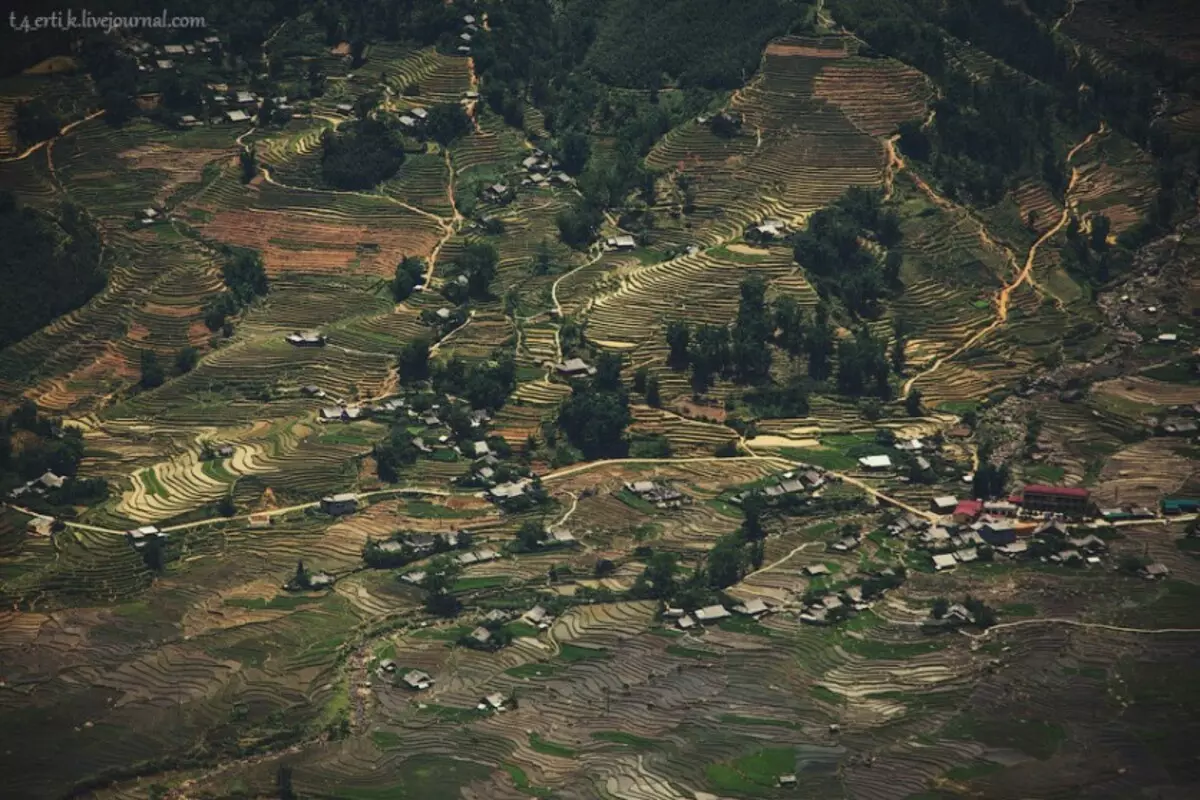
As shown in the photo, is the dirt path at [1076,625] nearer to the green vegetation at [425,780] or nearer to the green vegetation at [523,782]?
the green vegetation at [523,782]

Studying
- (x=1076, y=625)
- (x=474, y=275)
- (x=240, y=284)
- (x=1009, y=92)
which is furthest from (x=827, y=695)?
(x=1009, y=92)

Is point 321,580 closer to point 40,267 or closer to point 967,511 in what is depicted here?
point 967,511

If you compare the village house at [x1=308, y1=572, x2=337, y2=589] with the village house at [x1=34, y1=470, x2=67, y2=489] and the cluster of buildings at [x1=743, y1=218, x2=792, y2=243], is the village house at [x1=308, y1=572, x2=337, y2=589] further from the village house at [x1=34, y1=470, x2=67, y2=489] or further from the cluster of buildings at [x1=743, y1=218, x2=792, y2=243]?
the cluster of buildings at [x1=743, y1=218, x2=792, y2=243]

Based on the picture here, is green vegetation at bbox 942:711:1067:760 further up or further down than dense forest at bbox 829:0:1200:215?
further down

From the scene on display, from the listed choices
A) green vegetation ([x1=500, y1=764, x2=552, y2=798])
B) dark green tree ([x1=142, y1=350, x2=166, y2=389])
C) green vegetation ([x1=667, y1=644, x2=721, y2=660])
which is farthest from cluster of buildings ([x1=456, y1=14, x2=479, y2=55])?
green vegetation ([x1=500, y1=764, x2=552, y2=798])

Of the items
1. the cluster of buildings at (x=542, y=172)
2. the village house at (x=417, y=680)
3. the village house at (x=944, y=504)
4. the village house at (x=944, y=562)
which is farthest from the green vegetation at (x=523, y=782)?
the cluster of buildings at (x=542, y=172)

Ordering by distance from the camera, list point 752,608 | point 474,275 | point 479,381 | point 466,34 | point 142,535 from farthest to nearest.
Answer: point 466,34 → point 474,275 → point 479,381 → point 142,535 → point 752,608

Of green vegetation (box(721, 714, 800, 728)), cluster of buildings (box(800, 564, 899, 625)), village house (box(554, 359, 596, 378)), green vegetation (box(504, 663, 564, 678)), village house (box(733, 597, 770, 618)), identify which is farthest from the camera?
village house (box(554, 359, 596, 378))
